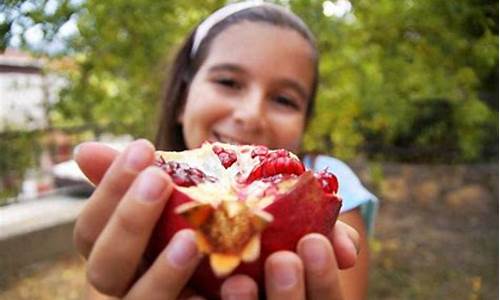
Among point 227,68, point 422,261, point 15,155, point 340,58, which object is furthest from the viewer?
point 422,261

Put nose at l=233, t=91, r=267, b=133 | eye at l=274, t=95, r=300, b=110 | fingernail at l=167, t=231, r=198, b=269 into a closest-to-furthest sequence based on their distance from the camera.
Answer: fingernail at l=167, t=231, r=198, b=269 → nose at l=233, t=91, r=267, b=133 → eye at l=274, t=95, r=300, b=110

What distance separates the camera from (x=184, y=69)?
1.38 meters

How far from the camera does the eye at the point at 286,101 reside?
1133 mm

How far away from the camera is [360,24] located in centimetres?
202

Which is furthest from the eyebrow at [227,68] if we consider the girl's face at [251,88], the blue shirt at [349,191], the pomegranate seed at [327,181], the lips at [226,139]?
the pomegranate seed at [327,181]

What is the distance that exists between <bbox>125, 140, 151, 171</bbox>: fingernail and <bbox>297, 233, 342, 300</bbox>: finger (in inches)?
6.3

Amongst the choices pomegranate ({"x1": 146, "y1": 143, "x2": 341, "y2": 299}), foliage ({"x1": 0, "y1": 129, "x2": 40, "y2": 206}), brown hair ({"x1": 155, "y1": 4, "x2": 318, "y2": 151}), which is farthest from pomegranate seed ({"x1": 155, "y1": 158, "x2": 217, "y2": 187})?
foliage ({"x1": 0, "y1": 129, "x2": 40, "y2": 206})

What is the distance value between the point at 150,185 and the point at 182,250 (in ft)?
0.21

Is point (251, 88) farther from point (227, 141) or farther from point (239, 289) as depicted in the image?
point (239, 289)

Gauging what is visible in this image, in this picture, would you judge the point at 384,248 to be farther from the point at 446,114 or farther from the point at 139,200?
the point at 139,200

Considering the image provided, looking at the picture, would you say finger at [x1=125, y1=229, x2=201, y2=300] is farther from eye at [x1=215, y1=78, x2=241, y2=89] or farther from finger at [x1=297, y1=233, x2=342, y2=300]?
eye at [x1=215, y1=78, x2=241, y2=89]

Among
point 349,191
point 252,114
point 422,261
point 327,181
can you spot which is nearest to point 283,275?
point 327,181

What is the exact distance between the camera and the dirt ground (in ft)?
7.38

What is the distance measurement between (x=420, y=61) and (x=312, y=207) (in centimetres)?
158
